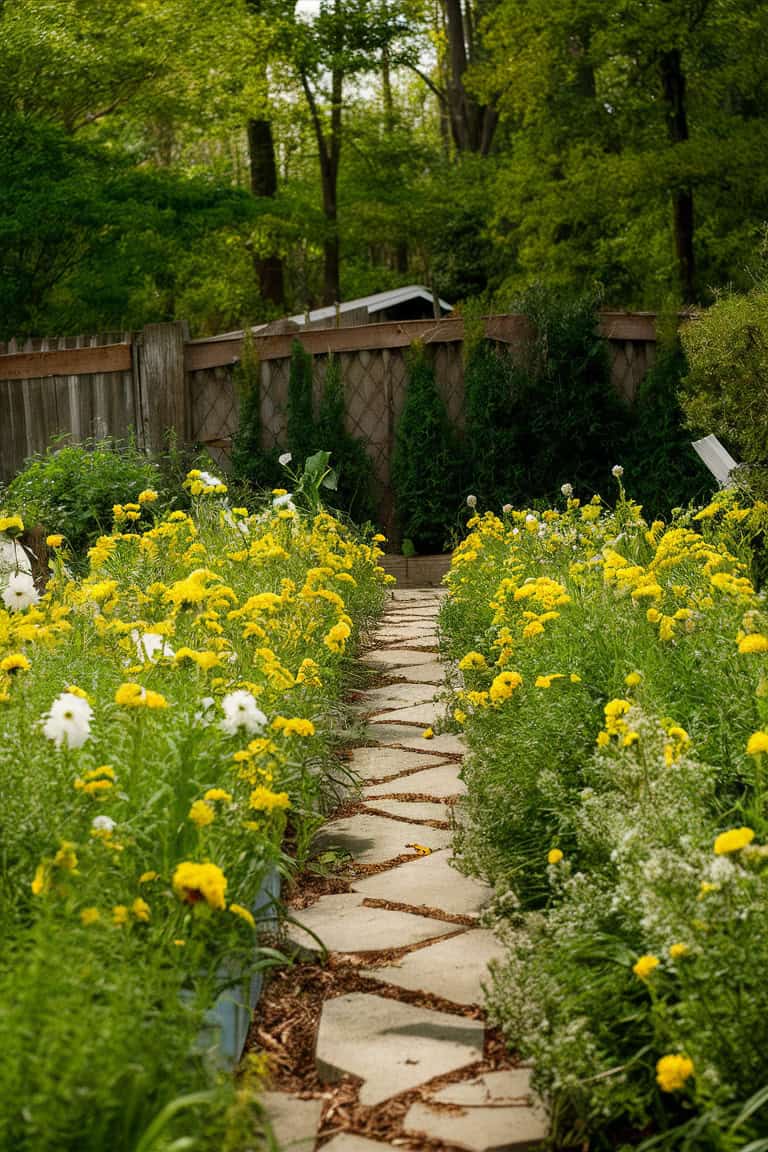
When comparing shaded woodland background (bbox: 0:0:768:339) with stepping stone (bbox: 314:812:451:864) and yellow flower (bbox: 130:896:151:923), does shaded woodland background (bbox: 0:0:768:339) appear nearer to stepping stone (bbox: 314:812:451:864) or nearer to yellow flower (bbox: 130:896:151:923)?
stepping stone (bbox: 314:812:451:864)

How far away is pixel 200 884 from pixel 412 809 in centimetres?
180

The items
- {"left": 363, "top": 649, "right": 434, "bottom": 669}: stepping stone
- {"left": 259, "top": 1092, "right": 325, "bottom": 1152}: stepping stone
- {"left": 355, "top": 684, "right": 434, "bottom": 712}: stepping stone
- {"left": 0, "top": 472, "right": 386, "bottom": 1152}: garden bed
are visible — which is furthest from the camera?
{"left": 363, "top": 649, "right": 434, "bottom": 669}: stepping stone

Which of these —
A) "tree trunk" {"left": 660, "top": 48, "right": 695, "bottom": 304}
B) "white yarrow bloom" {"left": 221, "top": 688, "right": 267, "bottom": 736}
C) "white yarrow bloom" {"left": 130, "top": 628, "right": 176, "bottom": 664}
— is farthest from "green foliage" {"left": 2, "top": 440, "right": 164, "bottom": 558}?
"tree trunk" {"left": 660, "top": 48, "right": 695, "bottom": 304}

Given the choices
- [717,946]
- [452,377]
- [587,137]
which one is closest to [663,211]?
[587,137]

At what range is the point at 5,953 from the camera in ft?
6.07

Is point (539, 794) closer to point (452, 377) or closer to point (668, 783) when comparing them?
point (668, 783)

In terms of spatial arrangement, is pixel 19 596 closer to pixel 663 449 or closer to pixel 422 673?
pixel 422 673

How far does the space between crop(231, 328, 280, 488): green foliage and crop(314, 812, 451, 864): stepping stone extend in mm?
6701

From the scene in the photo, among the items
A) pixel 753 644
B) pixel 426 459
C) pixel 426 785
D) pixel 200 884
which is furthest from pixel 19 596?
pixel 426 459

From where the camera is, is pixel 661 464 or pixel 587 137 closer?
pixel 661 464

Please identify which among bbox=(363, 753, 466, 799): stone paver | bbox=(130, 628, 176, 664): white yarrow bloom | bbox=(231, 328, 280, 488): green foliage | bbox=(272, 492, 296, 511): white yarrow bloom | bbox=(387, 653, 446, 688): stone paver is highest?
bbox=(231, 328, 280, 488): green foliage

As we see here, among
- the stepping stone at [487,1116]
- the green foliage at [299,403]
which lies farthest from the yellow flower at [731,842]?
the green foliage at [299,403]

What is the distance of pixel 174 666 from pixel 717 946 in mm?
1653

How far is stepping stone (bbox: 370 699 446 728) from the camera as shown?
4.77 metres
